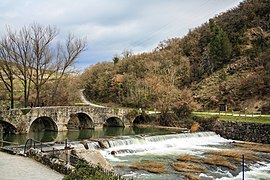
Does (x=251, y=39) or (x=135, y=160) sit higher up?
(x=251, y=39)

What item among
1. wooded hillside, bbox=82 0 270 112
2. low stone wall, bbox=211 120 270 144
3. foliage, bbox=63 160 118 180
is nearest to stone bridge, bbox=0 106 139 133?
wooded hillside, bbox=82 0 270 112

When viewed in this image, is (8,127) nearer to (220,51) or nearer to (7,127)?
(7,127)

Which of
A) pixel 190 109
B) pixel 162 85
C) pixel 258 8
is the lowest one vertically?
pixel 190 109

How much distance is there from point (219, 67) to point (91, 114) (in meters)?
26.6

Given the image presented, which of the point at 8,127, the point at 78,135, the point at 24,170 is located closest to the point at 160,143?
the point at 78,135

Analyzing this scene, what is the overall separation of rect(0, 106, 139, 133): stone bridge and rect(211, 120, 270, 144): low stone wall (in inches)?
538

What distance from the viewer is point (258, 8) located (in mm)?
62656

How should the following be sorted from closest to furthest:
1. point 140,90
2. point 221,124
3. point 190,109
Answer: point 221,124 < point 190,109 < point 140,90

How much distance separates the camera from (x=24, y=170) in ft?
43.6

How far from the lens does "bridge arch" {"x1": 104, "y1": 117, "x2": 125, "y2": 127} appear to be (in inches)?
1704

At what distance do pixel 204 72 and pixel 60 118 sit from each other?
100.0 feet

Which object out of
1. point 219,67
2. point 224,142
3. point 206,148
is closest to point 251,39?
point 219,67

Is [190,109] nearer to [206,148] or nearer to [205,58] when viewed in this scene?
[206,148]

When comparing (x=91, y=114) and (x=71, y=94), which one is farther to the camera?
(x=71, y=94)
